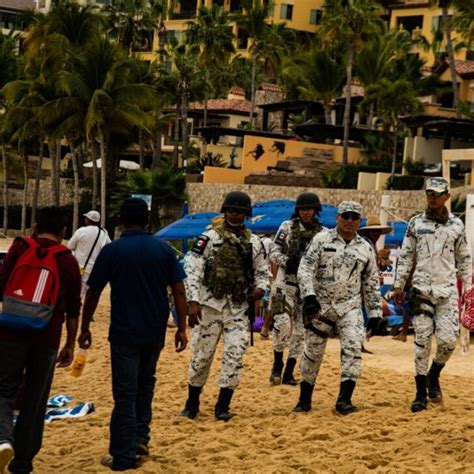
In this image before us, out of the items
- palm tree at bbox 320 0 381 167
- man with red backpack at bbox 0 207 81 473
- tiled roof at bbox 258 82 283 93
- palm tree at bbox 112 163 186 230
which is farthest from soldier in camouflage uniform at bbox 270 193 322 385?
tiled roof at bbox 258 82 283 93

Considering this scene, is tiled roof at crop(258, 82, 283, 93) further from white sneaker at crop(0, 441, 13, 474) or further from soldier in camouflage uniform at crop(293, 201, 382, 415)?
white sneaker at crop(0, 441, 13, 474)

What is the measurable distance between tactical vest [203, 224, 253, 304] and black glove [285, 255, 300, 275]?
1.71 metres

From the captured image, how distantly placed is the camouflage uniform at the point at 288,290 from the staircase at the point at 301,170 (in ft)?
120

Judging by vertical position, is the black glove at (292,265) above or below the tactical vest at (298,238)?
below

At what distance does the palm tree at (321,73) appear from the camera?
5881 centimetres

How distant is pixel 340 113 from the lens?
63.5 meters

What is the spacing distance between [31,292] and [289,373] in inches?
187

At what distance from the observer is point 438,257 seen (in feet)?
32.0

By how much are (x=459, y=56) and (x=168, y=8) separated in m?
21.8

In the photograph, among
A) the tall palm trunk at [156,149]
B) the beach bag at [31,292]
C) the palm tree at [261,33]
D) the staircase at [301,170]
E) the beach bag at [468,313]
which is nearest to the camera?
the beach bag at [31,292]

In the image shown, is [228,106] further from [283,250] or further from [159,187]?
[283,250]

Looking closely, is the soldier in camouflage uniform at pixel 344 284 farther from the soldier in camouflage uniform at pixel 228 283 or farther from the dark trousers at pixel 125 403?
the dark trousers at pixel 125 403

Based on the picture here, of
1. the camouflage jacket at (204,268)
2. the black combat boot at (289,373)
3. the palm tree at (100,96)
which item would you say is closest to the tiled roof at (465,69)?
the palm tree at (100,96)

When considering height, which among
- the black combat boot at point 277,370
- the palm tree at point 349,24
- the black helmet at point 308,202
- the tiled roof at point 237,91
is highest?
the palm tree at point 349,24
